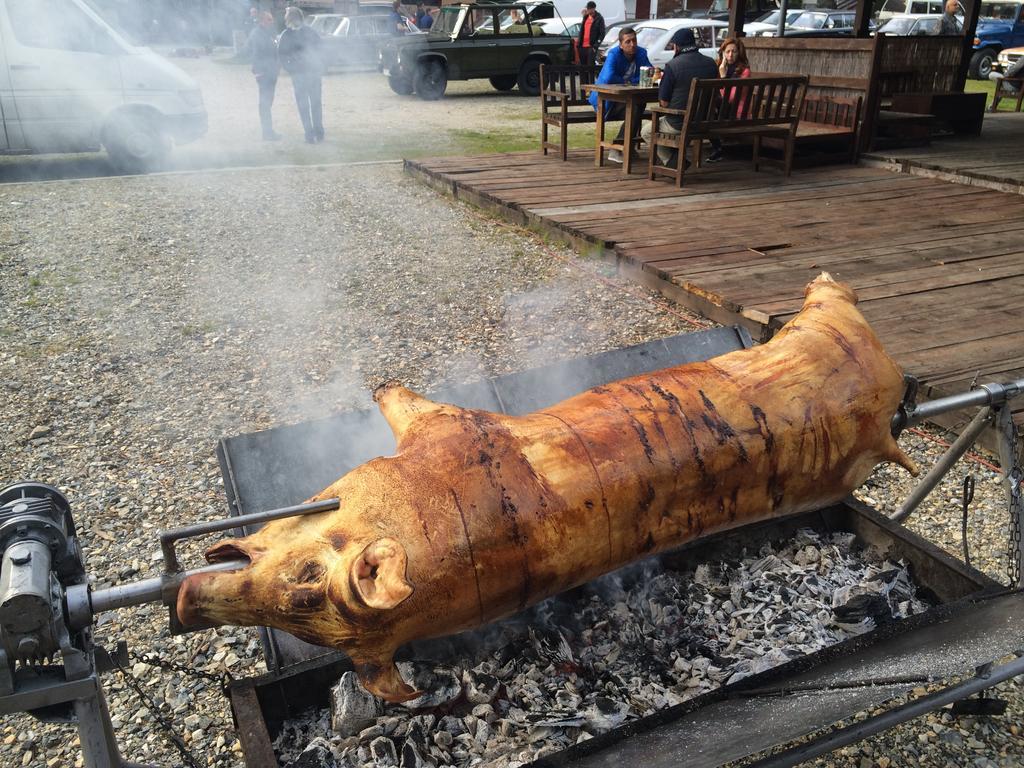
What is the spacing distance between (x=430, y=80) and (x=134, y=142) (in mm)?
8065

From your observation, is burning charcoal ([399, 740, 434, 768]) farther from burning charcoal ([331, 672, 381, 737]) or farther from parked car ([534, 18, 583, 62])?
parked car ([534, 18, 583, 62])

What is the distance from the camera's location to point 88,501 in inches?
129

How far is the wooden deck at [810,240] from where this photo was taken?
418cm

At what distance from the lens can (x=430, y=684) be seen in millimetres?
2070

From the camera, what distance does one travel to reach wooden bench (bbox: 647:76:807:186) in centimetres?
700

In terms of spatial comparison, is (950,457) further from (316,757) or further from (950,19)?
(950,19)

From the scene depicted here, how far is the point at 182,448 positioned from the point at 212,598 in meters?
2.31

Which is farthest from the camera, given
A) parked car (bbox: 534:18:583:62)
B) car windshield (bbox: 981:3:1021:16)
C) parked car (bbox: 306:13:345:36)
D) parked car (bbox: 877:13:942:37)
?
car windshield (bbox: 981:3:1021:16)

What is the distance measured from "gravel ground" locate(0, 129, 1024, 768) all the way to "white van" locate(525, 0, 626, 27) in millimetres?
12080

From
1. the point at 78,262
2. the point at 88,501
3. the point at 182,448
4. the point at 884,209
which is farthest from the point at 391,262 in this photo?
the point at 884,209

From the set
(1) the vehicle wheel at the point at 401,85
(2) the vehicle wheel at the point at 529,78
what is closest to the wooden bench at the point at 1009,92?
(2) the vehicle wheel at the point at 529,78

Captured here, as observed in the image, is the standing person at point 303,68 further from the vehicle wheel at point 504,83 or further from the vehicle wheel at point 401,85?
the vehicle wheel at point 504,83

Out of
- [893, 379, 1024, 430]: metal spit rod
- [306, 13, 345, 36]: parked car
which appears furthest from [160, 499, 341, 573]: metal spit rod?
[306, 13, 345, 36]: parked car

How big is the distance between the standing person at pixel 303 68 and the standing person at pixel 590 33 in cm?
616
